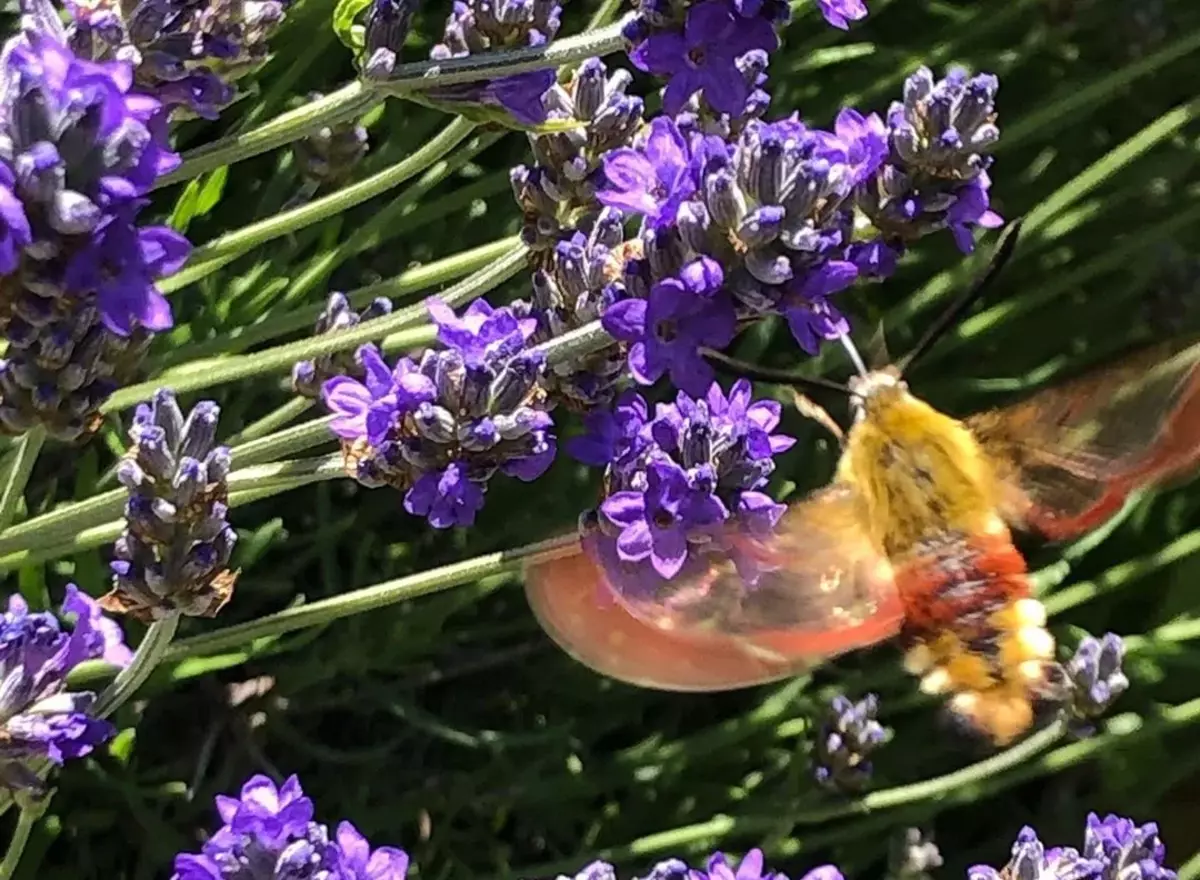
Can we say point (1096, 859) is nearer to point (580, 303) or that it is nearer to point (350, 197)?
point (580, 303)

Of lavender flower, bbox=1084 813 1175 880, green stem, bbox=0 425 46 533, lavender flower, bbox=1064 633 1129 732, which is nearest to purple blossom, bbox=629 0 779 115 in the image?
green stem, bbox=0 425 46 533

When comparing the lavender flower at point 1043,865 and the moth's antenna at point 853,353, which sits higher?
the moth's antenna at point 853,353

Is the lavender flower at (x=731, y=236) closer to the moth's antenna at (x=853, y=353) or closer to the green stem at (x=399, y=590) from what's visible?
the moth's antenna at (x=853, y=353)

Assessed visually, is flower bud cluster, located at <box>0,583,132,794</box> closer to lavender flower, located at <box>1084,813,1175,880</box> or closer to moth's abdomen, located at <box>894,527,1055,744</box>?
moth's abdomen, located at <box>894,527,1055,744</box>

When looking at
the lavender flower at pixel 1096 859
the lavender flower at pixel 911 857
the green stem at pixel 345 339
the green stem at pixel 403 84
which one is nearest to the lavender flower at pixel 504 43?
the green stem at pixel 403 84

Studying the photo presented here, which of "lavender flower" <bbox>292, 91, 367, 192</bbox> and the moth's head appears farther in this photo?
"lavender flower" <bbox>292, 91, 367, 192</bbox>
